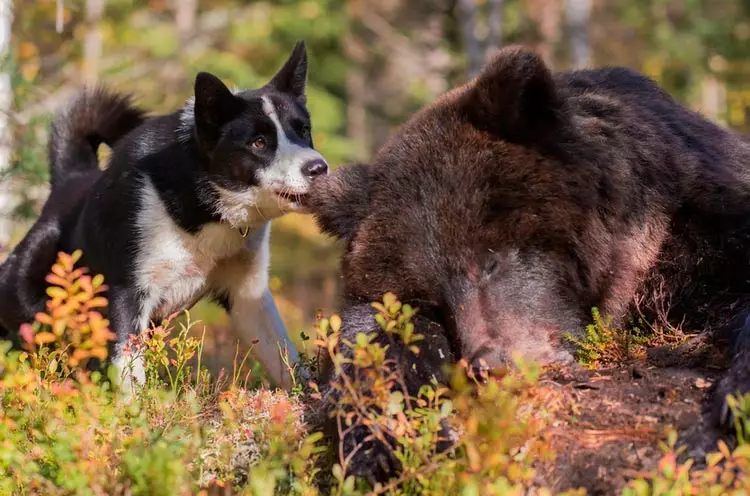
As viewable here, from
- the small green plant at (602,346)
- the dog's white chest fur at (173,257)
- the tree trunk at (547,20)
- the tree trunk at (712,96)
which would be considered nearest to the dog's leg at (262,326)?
the dog's white chest fur at (173,257)

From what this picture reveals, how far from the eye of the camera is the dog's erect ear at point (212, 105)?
5.27 meters

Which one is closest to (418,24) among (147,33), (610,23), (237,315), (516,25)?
(516,25)

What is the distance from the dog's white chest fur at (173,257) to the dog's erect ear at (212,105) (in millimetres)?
500

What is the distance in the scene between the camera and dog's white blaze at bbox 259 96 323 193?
5.09m

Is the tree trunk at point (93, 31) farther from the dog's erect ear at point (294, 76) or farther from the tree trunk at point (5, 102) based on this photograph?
the dog's erect ear at point (294, 76)

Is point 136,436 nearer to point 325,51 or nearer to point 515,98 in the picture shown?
point 515,98

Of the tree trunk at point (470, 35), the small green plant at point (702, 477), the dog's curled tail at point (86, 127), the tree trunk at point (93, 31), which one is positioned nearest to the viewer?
the small green plant at point (702, 477)

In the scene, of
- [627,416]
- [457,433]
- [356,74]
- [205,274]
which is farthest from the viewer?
[356,74]

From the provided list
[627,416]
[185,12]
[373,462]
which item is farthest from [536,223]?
[185,12]

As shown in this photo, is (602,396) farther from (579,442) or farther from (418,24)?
(418,24)

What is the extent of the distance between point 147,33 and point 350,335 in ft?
51.5

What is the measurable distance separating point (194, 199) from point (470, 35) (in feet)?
44.8

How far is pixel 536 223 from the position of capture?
371 cm

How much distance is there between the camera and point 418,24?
2372 cm
